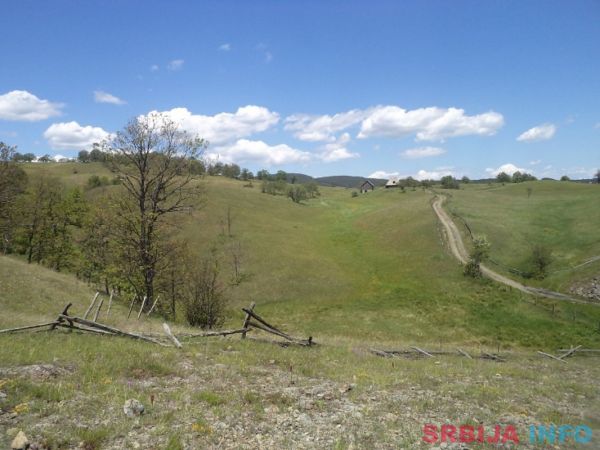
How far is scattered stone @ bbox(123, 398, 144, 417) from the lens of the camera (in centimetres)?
997

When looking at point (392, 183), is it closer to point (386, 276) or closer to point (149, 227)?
point (386, 276)

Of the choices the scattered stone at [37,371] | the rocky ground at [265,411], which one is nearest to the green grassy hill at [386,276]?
the rocky ground at [265,411]

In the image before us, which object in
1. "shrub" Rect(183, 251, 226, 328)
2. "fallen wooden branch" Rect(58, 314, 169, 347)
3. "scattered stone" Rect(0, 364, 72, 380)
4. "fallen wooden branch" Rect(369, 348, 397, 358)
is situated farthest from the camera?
"shrub" Rect(183, 251, 226, 328)

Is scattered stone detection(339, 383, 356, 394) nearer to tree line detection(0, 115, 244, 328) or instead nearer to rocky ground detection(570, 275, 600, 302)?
tree line detection(0, 115, 244, 328)

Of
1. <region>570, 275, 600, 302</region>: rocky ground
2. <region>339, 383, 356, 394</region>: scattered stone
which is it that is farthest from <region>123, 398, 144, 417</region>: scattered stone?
<region>570, 275, 600, 302</region>: rocky ground

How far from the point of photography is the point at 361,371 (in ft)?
52.1

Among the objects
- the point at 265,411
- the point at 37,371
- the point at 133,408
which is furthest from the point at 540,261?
the point at 37,371

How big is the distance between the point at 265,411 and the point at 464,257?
5553 centimetres

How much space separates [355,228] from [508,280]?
41.6 m

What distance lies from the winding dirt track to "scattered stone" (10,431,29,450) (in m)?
51.6

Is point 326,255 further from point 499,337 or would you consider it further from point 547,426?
point 547,426

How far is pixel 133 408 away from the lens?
10.2 metres

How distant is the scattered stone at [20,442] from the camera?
7852 mm

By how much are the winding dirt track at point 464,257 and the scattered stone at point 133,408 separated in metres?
49.0
